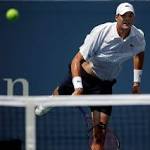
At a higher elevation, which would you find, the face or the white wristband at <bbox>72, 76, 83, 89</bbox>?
the face

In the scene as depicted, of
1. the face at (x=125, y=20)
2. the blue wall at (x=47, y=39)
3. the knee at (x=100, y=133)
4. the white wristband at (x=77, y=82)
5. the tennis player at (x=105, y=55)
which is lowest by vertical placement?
the knee at (x=100, y=133)

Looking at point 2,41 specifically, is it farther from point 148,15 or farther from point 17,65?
point 148,15

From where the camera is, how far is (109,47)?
22.3ft

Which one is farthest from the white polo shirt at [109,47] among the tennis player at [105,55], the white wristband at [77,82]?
the white wristband at [77,82]

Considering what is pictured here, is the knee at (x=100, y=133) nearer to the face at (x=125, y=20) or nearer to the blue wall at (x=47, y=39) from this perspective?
the face at (x=125, y=20)

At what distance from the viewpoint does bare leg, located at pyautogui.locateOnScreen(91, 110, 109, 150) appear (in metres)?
6.70

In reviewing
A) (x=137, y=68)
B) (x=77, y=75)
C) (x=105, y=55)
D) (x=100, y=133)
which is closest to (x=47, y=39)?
(x=137, y=68)

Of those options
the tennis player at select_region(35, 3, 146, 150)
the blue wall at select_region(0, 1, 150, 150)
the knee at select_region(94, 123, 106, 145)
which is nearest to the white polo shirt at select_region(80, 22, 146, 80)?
the tennis player at select_region(35, 3, 146, 150)

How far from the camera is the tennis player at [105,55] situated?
6676 mm

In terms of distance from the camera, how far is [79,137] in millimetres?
7617

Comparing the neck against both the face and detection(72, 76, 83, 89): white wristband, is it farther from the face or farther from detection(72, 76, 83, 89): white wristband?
detection(72, 76, 83, 89): white wristband

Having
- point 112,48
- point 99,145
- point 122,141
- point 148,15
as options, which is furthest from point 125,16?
point 148,15

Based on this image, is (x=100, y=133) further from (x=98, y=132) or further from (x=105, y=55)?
(x=105, y=55)

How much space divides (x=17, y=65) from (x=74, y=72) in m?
2.90
